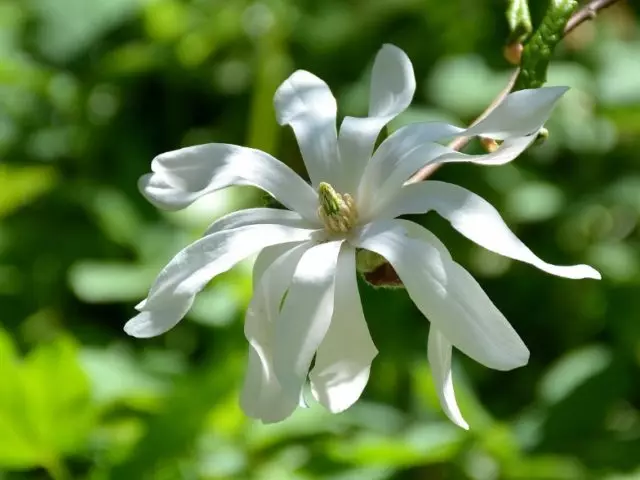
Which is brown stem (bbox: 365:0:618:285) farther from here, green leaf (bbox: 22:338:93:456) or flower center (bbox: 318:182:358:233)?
green leaf (bbox: 22:338:93:456)

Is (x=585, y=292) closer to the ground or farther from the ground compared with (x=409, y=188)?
closer to the ground

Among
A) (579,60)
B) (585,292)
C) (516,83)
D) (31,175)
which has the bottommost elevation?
(585,292)

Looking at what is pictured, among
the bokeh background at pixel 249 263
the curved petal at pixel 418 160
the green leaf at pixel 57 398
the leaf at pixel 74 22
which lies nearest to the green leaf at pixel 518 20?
the curved petal at pixel 418 160

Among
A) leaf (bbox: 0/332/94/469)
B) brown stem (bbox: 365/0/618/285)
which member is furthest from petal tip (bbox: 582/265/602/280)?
leaf (bbox: 0/332/94/469)

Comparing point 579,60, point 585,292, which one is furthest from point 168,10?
point 585,292

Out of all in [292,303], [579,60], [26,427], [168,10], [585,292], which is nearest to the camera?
[292,303]

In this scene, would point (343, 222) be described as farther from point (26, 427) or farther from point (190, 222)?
point (190, 222)

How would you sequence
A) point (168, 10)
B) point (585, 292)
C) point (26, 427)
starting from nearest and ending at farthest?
point (26, 427)
point (585, 292)
point (168, 10)

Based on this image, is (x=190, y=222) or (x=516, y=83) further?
(x=190, y=222)
